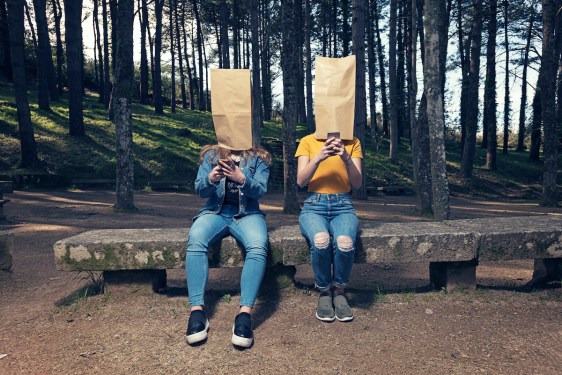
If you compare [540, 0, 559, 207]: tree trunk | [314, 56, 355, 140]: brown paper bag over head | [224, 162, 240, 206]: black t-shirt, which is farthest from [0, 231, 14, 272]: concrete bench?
[540, 0, 559, 207]: tree trunk

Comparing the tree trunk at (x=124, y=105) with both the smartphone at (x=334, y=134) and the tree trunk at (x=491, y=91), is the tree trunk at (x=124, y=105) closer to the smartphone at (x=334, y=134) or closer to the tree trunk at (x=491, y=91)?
the smartphone at (x=334, y=134)

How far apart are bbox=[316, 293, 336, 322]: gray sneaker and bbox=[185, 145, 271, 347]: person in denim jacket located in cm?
54

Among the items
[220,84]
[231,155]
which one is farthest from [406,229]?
[220,84]

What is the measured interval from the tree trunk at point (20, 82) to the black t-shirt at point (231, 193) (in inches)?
492

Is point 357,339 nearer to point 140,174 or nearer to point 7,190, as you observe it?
point 7,190

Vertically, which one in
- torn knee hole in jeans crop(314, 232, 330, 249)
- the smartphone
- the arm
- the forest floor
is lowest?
the forest floor

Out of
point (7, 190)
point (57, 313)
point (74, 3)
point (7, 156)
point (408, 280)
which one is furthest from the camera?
point (74, 3)

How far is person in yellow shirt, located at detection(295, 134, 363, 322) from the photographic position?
133 inches

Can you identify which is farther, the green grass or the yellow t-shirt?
the green grass

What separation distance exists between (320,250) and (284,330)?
66cm

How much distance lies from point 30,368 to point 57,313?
91 centimetres

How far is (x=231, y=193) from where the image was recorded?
12.1 ft

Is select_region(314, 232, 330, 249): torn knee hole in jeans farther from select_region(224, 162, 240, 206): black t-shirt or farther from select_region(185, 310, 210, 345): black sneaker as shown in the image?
select_region(185, 310, 210, 345): black sneaker

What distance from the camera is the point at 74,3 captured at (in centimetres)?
1872
